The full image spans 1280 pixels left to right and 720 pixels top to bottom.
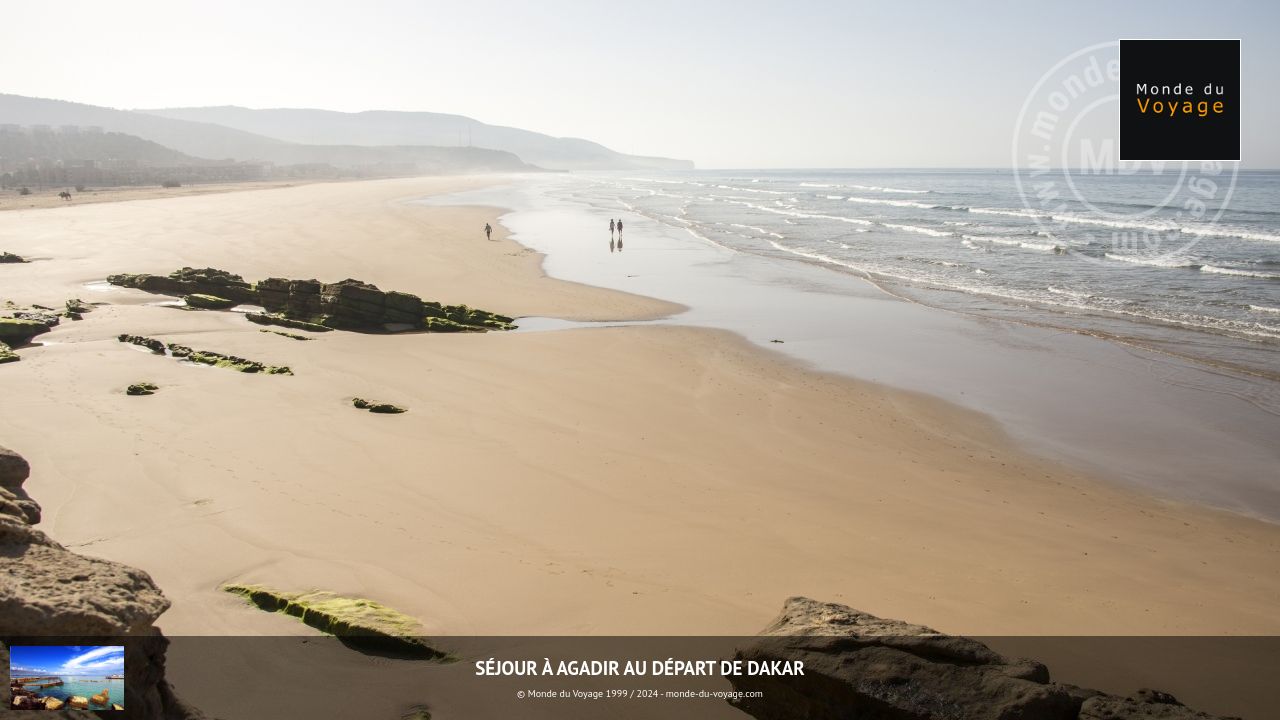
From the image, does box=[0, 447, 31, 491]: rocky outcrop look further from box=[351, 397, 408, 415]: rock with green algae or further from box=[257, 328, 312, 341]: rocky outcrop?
box=[257, 328, 312, 341]: rocky outcrop

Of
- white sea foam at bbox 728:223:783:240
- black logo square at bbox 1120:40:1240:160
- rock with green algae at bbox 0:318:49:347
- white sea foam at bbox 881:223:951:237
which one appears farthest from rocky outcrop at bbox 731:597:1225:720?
white sea foam at bbox 881:223:951:237

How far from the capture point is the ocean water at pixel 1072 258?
725 inches

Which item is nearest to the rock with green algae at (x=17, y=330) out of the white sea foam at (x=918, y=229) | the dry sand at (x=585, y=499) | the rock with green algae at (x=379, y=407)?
the dry sand at (x=585, y=499)

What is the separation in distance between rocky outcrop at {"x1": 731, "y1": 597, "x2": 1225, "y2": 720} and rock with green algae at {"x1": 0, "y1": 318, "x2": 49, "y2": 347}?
15.0 metres

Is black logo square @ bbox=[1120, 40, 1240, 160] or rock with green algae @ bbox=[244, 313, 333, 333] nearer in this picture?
rock with green algae @ bbox=[244, 313, 333, 333]

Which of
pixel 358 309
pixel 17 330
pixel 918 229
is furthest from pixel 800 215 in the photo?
pixel 17 330

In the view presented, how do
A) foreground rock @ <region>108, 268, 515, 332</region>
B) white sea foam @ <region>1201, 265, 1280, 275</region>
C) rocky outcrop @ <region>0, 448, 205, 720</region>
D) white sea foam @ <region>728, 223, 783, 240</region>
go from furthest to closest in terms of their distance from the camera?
1. white sea foam @ <region>728, 223, 783, 240</region>
2. white sea foam @ <region>1201, 265, 1280, 275</region>
3. foreground rock @ <region>108, 268, 515, 332</region>
4. rocky outcrop @ <region>0, 448, 205, 720</region>

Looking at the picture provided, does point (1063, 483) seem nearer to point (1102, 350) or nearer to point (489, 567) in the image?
point (489, 567)

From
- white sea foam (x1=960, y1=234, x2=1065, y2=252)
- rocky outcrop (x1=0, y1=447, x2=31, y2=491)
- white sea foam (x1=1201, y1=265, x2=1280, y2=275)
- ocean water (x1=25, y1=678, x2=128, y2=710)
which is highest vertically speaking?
white sea foam (x1=960, y1=234, x2=1065, y2=252)

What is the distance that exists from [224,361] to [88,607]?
10712 millimetres

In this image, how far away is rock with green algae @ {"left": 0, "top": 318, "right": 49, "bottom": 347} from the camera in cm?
1337

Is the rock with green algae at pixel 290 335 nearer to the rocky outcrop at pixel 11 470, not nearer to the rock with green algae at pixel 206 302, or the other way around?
the rock with green algae at pixel 206 302

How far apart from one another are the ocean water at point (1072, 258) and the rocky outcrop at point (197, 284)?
18930mm

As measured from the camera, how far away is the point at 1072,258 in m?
29.8
